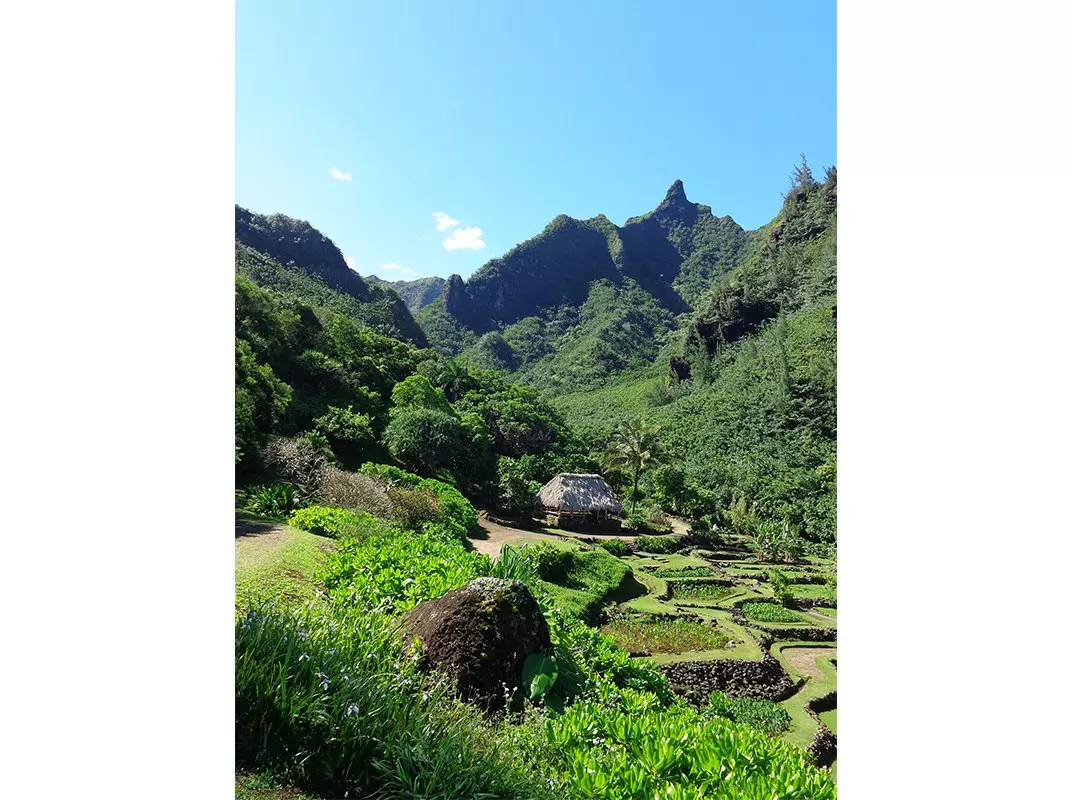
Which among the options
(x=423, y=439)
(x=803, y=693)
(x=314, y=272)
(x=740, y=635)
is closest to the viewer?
(x=803, y=693)

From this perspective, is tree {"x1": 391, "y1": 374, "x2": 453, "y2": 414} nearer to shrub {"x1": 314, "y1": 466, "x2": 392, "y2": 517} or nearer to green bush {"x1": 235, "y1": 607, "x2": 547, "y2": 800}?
shrub {"x1": 314, "y1": 466, "x2": 392, "y2": 517}

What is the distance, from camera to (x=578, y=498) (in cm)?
1534

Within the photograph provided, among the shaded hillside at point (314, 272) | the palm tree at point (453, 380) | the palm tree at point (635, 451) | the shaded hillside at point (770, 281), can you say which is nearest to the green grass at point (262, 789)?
the palm tree at point (635, 451)

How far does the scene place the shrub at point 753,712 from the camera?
469 centimetres

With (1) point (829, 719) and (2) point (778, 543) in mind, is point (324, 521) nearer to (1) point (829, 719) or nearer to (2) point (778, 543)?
(1) point (829, 719)

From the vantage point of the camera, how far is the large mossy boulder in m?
2.79

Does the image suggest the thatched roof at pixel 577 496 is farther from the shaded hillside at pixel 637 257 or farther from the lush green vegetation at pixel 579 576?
the shaded hillside at pixel 637 257

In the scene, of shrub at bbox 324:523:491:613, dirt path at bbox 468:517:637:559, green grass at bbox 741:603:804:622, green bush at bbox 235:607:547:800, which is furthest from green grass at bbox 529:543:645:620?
green bush at bbox 235:607:547:800

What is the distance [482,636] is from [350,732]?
98 centimetres

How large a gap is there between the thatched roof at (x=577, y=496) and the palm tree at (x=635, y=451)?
3.04 meters

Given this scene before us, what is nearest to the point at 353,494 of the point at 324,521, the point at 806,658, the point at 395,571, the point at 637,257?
the point at 324,521
